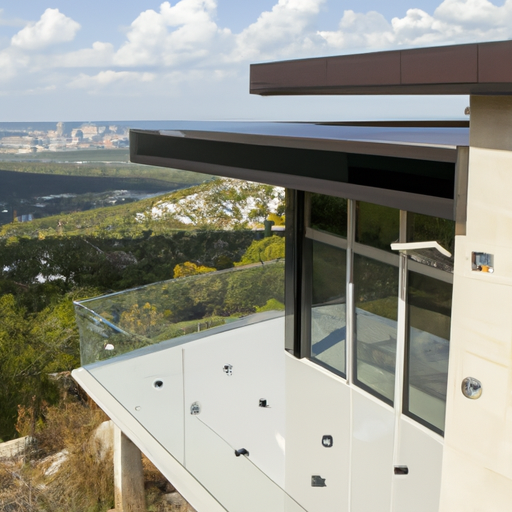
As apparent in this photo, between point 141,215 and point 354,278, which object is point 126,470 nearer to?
point 354,278

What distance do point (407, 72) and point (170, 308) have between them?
26.8 ft

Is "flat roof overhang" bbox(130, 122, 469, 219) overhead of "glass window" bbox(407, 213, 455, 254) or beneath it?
overhead

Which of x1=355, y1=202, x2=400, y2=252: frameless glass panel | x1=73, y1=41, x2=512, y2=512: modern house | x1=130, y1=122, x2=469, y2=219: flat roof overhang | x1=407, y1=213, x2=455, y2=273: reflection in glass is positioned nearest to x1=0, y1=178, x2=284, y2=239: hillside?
x1=73, y1=41, x2=512, y2=512: modern house

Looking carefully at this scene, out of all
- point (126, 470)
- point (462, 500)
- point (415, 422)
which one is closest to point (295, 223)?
point (415, 422)

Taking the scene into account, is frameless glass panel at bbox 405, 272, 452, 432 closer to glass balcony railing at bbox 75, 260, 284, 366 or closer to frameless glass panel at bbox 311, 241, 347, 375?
frameless glass panel at bbox 311, 241, 347, 375

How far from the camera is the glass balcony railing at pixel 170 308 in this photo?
8094 mm

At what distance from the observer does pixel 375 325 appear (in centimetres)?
A: 540

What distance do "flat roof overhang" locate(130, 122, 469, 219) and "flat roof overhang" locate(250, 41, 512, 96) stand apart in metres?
0.55

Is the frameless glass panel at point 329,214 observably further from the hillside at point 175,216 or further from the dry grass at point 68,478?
the hillside at point 175,216

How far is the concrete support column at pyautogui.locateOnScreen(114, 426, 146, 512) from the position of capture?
10.6 metres

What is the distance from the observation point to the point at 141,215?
3428 cm

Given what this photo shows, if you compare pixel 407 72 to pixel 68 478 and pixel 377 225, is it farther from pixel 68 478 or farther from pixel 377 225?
pixel 68 478

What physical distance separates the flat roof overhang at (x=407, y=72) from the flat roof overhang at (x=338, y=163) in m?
0.55

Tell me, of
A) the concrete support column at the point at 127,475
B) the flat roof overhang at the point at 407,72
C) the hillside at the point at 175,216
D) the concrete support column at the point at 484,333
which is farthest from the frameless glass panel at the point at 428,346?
the hillside at the point at 175,216
